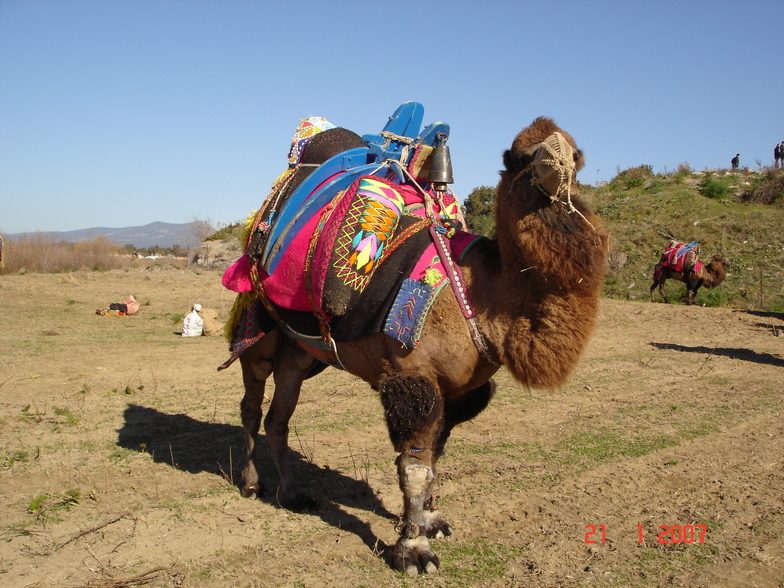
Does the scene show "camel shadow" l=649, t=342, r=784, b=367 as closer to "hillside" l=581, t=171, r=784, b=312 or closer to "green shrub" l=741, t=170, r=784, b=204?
"hillside" l=581, t=171, r=784, b=312

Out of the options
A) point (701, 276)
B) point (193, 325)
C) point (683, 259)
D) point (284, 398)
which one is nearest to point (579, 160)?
point (284, 398)

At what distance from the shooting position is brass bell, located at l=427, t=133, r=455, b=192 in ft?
13.0

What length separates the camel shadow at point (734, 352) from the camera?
34.6ft

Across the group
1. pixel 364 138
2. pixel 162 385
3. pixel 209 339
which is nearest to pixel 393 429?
pixel 364 138

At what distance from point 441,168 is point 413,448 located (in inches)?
69.3

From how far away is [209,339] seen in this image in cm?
1172

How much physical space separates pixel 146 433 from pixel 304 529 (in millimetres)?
2612

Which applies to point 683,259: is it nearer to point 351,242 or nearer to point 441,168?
point 441,168

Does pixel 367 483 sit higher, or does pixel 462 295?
pixel 462 295

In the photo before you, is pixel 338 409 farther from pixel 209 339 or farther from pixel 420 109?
pixel 209 339

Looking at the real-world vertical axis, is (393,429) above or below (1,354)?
above

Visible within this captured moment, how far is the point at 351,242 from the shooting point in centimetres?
350

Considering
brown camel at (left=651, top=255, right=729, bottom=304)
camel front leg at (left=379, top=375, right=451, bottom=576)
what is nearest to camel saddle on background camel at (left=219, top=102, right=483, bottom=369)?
camel front leg at (left=379, top=375, right=451, bottom=576)
